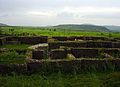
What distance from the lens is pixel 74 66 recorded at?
15234 millimetres

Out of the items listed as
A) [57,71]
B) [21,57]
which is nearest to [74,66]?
[57,71]

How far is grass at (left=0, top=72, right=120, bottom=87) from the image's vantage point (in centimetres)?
1221

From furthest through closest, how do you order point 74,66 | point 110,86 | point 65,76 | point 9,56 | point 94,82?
point 9,56
point 74,66
point 65,76
point 94,82
point 110,86

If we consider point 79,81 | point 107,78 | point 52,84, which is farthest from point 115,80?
point 52,84

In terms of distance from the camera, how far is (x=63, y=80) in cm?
1325

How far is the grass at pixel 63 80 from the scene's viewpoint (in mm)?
12211

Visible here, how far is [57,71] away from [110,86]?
405 centimetres

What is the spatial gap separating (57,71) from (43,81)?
234 centimetres

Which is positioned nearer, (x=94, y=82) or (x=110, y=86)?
(x=110, y=86)

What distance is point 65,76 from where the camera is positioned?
46.6 ft

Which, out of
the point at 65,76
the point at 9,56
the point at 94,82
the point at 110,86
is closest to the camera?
the point at 110,86

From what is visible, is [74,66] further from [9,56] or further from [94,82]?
[9,56]

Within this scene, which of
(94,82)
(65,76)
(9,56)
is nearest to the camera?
(94,82)

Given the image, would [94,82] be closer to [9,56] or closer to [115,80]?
[115,80]
